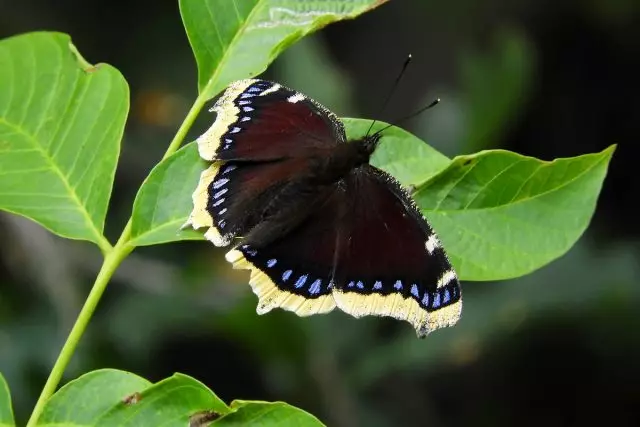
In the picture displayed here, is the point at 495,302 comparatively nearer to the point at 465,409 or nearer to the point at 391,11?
the point at 465,409

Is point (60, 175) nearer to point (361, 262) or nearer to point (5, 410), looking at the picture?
point (5, 410)

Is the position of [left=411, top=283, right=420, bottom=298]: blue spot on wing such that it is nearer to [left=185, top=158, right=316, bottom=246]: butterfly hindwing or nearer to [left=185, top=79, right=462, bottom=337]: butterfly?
[left=185, top=79, right=462, bottom=337]: butterfly

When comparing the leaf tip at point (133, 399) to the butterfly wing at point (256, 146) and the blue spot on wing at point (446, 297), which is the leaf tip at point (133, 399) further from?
the blue spot on wing at point (446, 297)

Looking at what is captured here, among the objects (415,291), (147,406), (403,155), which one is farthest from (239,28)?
(147,406)

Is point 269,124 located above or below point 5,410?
above

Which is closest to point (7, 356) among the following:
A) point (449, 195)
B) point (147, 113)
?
point (147, 113)

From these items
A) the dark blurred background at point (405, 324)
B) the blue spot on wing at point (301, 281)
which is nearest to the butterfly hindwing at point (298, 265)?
the blue spot on wing at point (301, 281)
